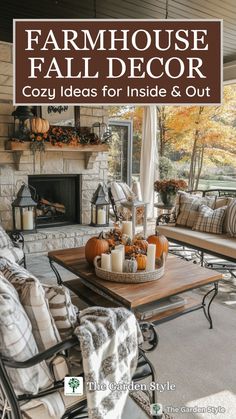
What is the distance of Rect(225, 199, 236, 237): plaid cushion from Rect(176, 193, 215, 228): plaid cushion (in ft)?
1.16

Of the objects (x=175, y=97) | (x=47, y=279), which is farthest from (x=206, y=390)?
(x=47, y=279)

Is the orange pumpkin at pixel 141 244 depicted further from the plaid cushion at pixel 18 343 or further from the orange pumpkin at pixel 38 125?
the orange pumpkin at pixel 38 125

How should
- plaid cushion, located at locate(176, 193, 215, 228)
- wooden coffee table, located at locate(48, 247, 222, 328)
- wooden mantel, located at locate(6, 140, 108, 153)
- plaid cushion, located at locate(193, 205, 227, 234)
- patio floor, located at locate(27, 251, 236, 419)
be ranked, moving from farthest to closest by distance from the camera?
wooden mantel, located at locate(6, 140, 108, 153), plaid cushion, located at locate(176, 193, 215, 228), plaid cushion, located at locate(193, 205, 227, 234), wooden coffee table, located at locate(48, 247, 222, 328), patio floor, located at locate(27, 251, 236, 419)

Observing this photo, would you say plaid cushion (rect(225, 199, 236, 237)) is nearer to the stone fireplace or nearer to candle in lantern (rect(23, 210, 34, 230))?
the stone fireplace

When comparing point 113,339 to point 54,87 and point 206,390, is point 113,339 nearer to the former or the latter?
point 206,390

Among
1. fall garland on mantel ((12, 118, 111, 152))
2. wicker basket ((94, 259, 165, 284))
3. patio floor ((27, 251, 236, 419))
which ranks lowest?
patio floor ((27, 251, 236, 419))

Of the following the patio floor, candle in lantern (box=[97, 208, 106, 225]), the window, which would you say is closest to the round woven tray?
the patio floor

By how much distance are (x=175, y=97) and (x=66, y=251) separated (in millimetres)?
1583

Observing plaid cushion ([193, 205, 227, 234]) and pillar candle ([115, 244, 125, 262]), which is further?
plaid cushion ([193, 205, 227, 234])

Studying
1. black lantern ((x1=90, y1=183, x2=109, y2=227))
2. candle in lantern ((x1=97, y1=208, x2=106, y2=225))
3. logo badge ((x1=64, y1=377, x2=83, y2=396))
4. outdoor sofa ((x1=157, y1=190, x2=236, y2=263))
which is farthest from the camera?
candle in lantern ((x1=97, y1=208, x2=106, y2=225))

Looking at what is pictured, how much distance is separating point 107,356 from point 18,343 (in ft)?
1.14

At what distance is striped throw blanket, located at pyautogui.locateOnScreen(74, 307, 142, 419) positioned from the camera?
1.25 meters

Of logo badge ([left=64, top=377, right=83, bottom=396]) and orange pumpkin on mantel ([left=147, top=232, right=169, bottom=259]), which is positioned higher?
orange pumpkin on mantel ([left=147, top=232, right=169, bottom=259])

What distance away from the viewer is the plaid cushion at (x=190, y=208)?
418 cm
